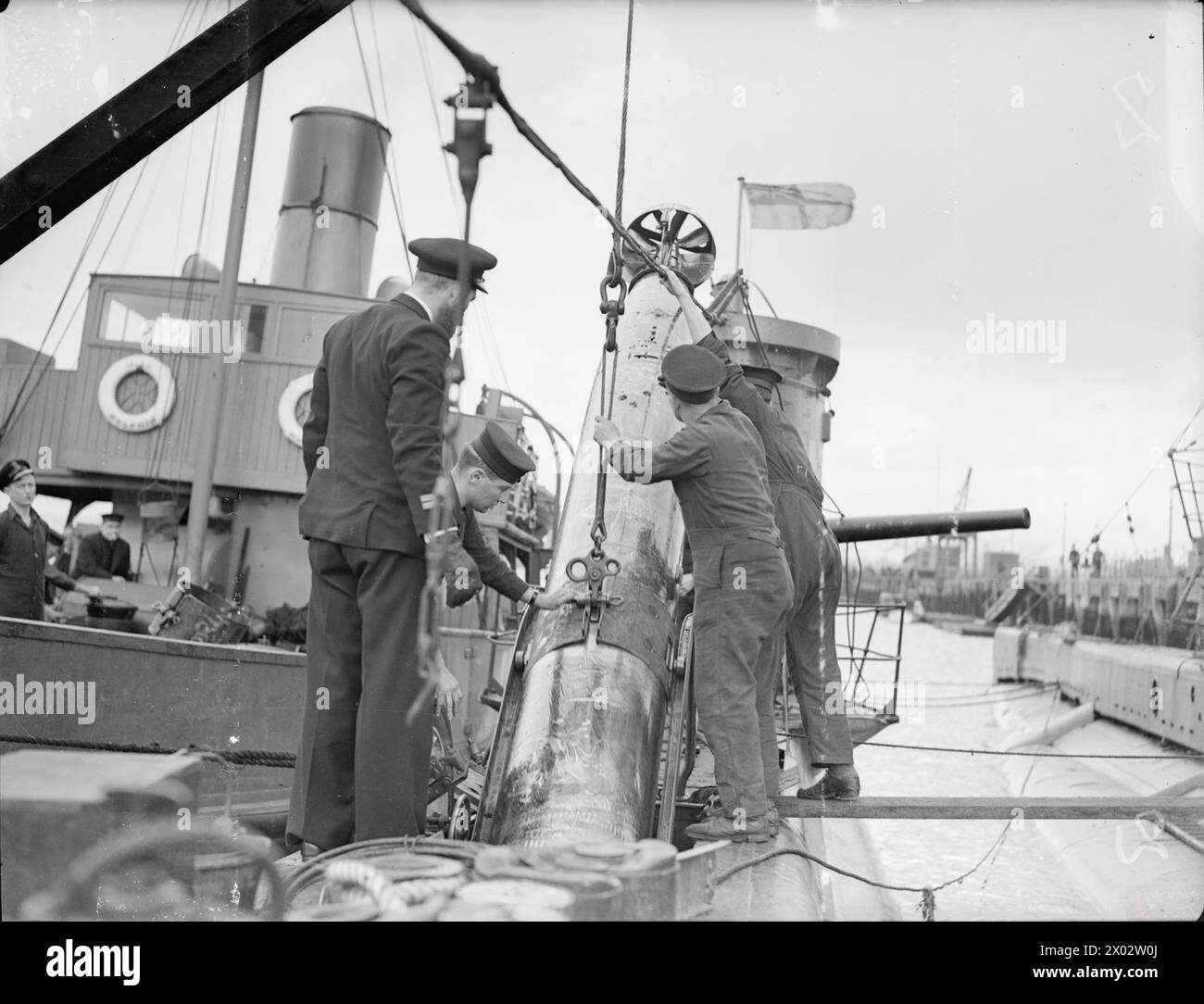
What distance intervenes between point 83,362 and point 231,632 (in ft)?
12.7

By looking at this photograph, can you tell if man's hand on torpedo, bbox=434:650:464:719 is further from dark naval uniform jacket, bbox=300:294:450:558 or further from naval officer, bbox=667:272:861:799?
naval officer, bbox=667:272:861:799

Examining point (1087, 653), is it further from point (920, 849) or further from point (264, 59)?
point (264, 59)

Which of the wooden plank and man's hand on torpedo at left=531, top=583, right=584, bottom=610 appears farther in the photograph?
the wooden plank

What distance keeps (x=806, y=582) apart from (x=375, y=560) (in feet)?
8.18

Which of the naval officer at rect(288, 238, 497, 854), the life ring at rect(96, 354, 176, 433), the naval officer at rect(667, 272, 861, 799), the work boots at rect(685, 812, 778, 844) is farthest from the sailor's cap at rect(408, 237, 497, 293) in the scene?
the life ring at rect(96, 354, 176, 433)

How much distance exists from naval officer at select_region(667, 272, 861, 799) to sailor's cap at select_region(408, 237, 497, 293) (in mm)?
1558

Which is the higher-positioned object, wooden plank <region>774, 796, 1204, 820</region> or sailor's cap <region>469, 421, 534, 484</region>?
sailor's cap <region>469, 421, 534, 484</region>

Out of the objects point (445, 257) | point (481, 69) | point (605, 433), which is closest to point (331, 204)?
point (605, 433)

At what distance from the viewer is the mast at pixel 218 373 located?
420 inches

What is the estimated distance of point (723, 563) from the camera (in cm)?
449

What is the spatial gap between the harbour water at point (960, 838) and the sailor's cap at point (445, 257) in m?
2.81

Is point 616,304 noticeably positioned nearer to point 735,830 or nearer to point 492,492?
point 492,492

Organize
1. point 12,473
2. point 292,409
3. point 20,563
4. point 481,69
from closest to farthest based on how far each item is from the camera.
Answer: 1. point 481,69
2. point 12,473
3. point 20,563
4. point 292,409

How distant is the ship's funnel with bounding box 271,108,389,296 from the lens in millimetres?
12953
